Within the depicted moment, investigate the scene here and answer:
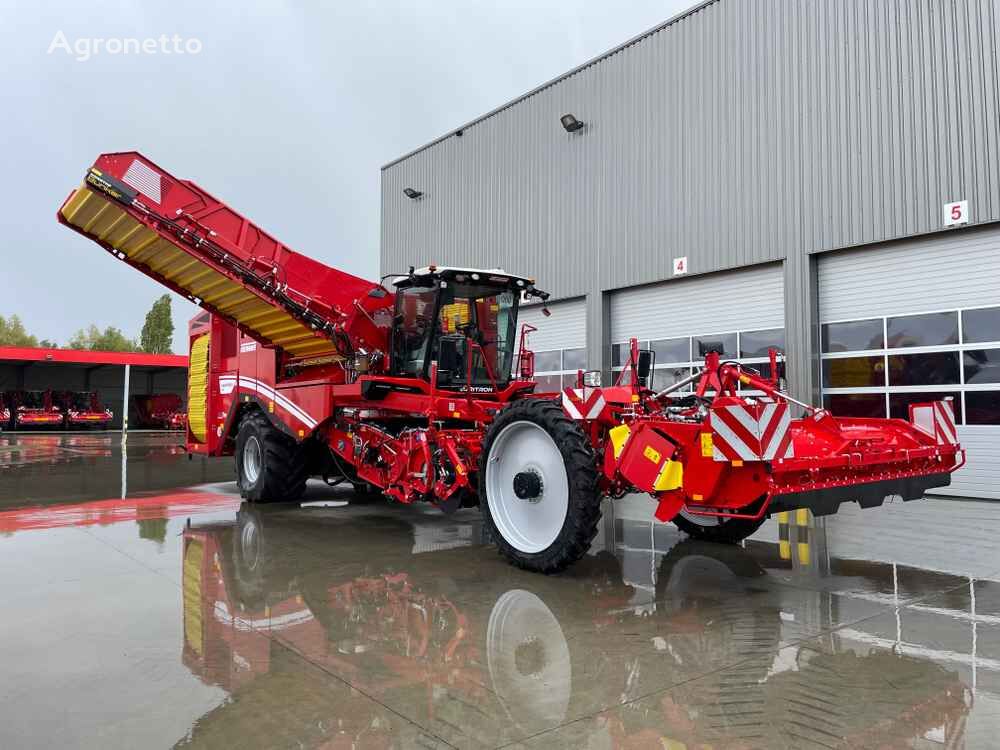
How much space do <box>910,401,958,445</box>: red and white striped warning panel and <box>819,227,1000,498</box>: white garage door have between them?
485 centimetres

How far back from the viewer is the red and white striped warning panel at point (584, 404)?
501 centimetres

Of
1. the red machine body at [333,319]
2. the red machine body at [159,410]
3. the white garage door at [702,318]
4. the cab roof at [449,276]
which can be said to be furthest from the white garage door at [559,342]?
the red machine body at [159,410]

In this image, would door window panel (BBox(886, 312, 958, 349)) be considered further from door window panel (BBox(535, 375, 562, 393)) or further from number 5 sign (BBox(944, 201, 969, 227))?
door window panel (BBox(535, 375, 562, 393))

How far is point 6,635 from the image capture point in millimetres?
3709

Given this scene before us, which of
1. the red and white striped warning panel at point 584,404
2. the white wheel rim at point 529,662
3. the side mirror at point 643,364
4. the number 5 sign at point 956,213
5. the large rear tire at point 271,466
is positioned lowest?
the white wheel rim at point 529,662

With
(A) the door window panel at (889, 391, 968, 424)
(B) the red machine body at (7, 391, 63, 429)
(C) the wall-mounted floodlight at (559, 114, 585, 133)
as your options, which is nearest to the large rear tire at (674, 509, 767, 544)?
(A) the door window panel at (889, 391, 968, 424)

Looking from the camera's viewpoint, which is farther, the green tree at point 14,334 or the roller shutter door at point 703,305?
the green tree at point 14,334

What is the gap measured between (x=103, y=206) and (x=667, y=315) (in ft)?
30.5

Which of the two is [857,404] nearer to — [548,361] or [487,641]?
[548,361]

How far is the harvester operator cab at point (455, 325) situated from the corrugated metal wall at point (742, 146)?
5.92m

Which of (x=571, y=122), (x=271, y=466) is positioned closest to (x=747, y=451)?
(x=271, y=466)

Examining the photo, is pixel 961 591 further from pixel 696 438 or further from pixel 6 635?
pixel 6 635

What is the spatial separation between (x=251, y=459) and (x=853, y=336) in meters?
8.94

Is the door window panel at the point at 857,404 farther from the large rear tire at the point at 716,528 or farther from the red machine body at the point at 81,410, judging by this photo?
the red machine body at the point at 81,410
